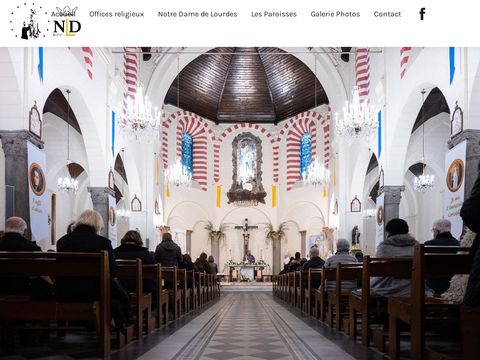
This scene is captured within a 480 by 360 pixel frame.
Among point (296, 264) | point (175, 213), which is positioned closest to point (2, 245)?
point (296, 264)

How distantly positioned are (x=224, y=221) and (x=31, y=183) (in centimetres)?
2043

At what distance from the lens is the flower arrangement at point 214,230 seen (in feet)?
95.4

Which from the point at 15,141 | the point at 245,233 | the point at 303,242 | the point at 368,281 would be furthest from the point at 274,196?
the point at 368,281

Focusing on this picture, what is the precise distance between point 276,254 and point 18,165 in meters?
20.8

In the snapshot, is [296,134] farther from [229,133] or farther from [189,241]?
[189,241]

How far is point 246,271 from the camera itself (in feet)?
88.3

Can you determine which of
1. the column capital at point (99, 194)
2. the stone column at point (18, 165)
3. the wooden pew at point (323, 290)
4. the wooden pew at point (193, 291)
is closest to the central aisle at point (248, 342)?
the wooden pew at point (323, 290)
